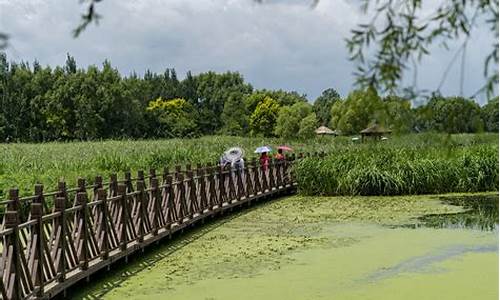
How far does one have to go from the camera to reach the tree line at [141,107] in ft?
148

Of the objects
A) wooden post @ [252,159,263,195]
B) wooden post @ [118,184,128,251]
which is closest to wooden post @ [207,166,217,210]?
wooden post @ [252,159,263,195]

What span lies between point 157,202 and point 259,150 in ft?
23.8

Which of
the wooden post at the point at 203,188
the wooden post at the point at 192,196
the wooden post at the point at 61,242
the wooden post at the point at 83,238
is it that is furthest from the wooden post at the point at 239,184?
the wooden post at the point at 61,242

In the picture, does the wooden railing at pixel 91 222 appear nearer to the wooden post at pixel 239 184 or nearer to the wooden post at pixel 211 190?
the wooden post at pixel 211 190

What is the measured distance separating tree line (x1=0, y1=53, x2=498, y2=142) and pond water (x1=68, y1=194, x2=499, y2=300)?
12.8 meters

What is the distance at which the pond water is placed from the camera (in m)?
6.16

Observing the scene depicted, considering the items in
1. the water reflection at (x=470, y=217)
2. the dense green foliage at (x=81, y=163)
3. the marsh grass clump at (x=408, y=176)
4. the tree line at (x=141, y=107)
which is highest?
the tree line at (x=141, y=107)

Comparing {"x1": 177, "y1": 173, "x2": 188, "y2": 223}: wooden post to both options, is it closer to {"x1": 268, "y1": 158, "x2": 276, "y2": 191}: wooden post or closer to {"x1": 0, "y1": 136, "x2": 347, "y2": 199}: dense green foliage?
{"x1": 0, "y1": 136, "x2": 347, "y2": 199}: dense green foliage

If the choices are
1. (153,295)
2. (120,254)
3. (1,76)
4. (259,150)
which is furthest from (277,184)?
(1,76)

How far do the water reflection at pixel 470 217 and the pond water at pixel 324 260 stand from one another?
0.02 m

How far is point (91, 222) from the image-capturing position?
6777 millimetres

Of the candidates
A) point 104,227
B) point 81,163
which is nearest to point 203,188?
point 104,227

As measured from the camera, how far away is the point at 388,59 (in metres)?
1.84

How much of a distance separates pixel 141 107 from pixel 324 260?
4758 cm
